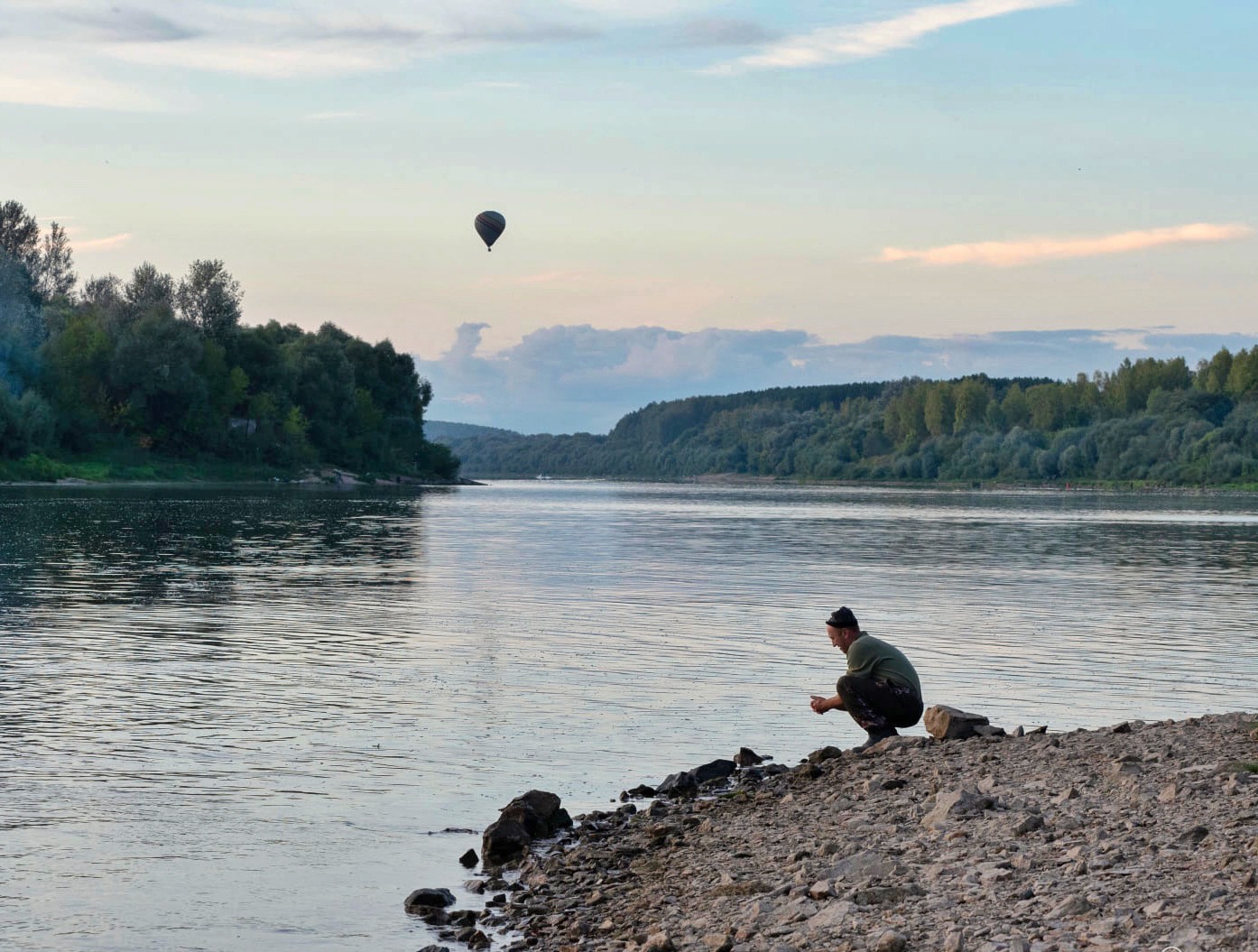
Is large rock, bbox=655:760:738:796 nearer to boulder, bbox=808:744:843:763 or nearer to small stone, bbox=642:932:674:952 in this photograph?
boulder, bbox=808:744:843:763

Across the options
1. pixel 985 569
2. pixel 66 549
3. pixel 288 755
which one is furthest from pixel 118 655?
pixel 985 569

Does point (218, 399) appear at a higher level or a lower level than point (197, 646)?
higher

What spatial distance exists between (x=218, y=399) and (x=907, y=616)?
146620 millimetres

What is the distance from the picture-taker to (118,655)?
28.2 metres

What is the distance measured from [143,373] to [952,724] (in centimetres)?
15203

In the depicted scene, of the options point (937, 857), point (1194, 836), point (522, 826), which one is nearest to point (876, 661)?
point (522, 826)

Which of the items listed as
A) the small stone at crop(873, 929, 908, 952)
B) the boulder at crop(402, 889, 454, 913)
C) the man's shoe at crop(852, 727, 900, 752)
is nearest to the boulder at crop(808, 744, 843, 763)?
the man's shoe at crop(852, 727, 900, 752)

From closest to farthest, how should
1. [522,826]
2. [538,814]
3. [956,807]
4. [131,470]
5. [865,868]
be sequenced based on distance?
1. [865,868]
2. [956,807]
3. [522,826]
4. [538,814]
5. [131,470]

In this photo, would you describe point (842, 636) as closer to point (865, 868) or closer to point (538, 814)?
point (538, 814)

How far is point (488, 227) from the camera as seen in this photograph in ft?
265

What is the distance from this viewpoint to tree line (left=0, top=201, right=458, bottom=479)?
148 meters

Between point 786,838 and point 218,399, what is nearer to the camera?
point 786,838

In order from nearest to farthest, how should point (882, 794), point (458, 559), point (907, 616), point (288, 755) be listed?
point (882, 794) < point (288, 755) < point (907, 616) < point (458, 559)

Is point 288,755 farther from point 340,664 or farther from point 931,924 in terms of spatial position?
point 931,924
